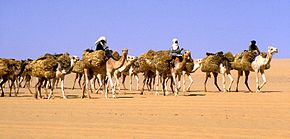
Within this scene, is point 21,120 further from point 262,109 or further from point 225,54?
point 225,54

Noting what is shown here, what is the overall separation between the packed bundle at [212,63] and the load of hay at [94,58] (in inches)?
260

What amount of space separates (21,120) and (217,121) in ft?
13.9

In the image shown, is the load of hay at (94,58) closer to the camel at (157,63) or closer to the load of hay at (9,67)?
the camel at (157,63)

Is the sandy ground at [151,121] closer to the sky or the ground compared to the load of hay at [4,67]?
closer to the ground

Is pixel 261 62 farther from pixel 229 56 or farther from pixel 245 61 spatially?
pixel 229 56

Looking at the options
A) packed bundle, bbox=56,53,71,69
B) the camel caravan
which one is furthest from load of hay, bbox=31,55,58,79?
packed bundle, bbox=56,53,71,69

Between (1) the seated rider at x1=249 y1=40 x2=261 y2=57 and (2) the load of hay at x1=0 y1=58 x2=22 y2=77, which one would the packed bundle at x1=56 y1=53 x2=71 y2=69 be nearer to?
(2) the load of hay at x1=0 y1=58 x2=22 y2=77

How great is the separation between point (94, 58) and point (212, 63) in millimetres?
7077

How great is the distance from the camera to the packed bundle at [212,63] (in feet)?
76.7

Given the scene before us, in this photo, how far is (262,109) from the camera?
12688 mm

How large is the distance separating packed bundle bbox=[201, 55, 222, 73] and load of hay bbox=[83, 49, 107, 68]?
6.60m

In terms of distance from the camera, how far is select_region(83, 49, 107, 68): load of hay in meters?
18.4

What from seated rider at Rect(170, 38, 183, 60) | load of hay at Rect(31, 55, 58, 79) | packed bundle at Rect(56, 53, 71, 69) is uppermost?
seated rider at Rect(170, 38, 183, 60)

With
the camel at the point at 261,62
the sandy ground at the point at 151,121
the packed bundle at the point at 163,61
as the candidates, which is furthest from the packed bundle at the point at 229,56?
the sandy ground at the point at 151,121
